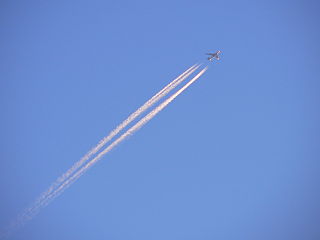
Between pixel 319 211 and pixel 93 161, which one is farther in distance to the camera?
pixel 319 211

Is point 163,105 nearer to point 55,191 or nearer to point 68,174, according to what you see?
point 68,174

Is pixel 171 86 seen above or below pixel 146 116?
above

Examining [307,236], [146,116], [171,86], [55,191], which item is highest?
[171,86]

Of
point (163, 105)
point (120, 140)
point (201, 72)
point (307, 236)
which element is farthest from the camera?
point (307, 236)

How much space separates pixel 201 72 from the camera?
29.7m

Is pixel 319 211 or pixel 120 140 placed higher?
pixel 120 140

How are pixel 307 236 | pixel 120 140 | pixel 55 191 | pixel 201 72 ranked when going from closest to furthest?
pixel 55 191
pixel 120 140
pixel 201 72
pixel 307 236

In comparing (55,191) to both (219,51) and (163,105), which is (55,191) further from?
(219,51)

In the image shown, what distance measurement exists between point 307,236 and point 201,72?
36364mm

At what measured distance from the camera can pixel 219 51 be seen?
103 ft

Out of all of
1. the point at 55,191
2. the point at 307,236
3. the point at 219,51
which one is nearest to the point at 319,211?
the point at 307,236

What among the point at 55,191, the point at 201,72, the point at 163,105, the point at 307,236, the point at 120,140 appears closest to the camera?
the point at 55,191

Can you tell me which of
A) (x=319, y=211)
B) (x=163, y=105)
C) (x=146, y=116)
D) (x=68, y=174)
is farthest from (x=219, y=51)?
(x=319, y=211)

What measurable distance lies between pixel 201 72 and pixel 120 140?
14042 mm
